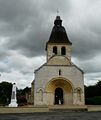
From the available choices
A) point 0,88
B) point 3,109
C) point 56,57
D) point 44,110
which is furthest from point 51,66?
point 0,88

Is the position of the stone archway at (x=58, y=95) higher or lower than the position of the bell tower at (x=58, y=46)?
lower

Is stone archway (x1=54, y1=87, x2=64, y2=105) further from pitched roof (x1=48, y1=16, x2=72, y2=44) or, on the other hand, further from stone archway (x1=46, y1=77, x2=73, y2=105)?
pitched roof (x1=48, y1=16, x2=72, y2=44)

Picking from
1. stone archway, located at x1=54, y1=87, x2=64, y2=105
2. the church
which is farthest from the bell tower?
stone archway, located at x1=54, y1=87, x2=64, y2=105

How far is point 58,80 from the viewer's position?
43.6 metres

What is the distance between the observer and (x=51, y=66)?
43594mm

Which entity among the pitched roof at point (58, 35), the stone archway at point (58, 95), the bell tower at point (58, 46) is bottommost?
the stone archway at point (58, 95)

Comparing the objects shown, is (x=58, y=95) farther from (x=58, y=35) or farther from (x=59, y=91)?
(x=58, y=35)

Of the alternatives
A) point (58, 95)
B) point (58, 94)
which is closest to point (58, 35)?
point (58, 94)

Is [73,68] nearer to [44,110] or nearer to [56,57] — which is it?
[56,57]

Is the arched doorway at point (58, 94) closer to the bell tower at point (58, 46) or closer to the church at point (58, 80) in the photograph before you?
the church at point (58, 80)

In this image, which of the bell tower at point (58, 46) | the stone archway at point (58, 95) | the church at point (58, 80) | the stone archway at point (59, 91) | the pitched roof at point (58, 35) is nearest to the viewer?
the church at point (58, 80)

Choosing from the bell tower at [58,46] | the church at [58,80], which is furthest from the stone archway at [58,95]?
the bell tower at [58,46]

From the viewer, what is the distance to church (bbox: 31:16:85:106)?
1658 inches

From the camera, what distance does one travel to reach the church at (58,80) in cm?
4212
